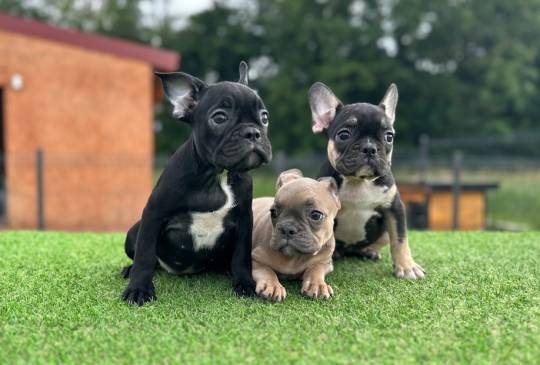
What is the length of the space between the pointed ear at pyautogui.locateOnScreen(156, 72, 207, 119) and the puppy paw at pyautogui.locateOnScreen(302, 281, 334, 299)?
1.24 meters

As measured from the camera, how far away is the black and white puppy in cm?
337

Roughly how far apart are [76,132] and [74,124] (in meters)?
0.18

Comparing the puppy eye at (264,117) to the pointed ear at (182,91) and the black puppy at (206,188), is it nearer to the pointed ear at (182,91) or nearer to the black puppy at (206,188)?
the black puppy at (206,188)

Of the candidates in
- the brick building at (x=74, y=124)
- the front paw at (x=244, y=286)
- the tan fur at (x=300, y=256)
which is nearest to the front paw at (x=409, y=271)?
the tan fur at (x=300, y=256)

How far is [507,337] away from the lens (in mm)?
2369

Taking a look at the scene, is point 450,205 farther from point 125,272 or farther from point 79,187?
point 79,187

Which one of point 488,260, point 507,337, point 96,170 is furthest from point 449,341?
point 96,170

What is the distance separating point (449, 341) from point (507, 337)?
0.28m

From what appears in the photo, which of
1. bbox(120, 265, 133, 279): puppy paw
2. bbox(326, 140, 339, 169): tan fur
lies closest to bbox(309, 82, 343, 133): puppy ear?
bbox(326, 140, 339, 169): tan fur

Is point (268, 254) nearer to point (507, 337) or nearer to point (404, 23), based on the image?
point (507, 337)

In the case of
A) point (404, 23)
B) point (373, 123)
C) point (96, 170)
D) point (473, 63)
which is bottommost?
point (96, 170)

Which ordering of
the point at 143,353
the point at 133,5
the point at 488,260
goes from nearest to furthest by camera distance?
the point at 143,353 < the point at 488,260 < the point at 133,5

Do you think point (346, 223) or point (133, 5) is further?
point (133, 5)

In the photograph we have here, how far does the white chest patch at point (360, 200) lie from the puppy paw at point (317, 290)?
0.69m
